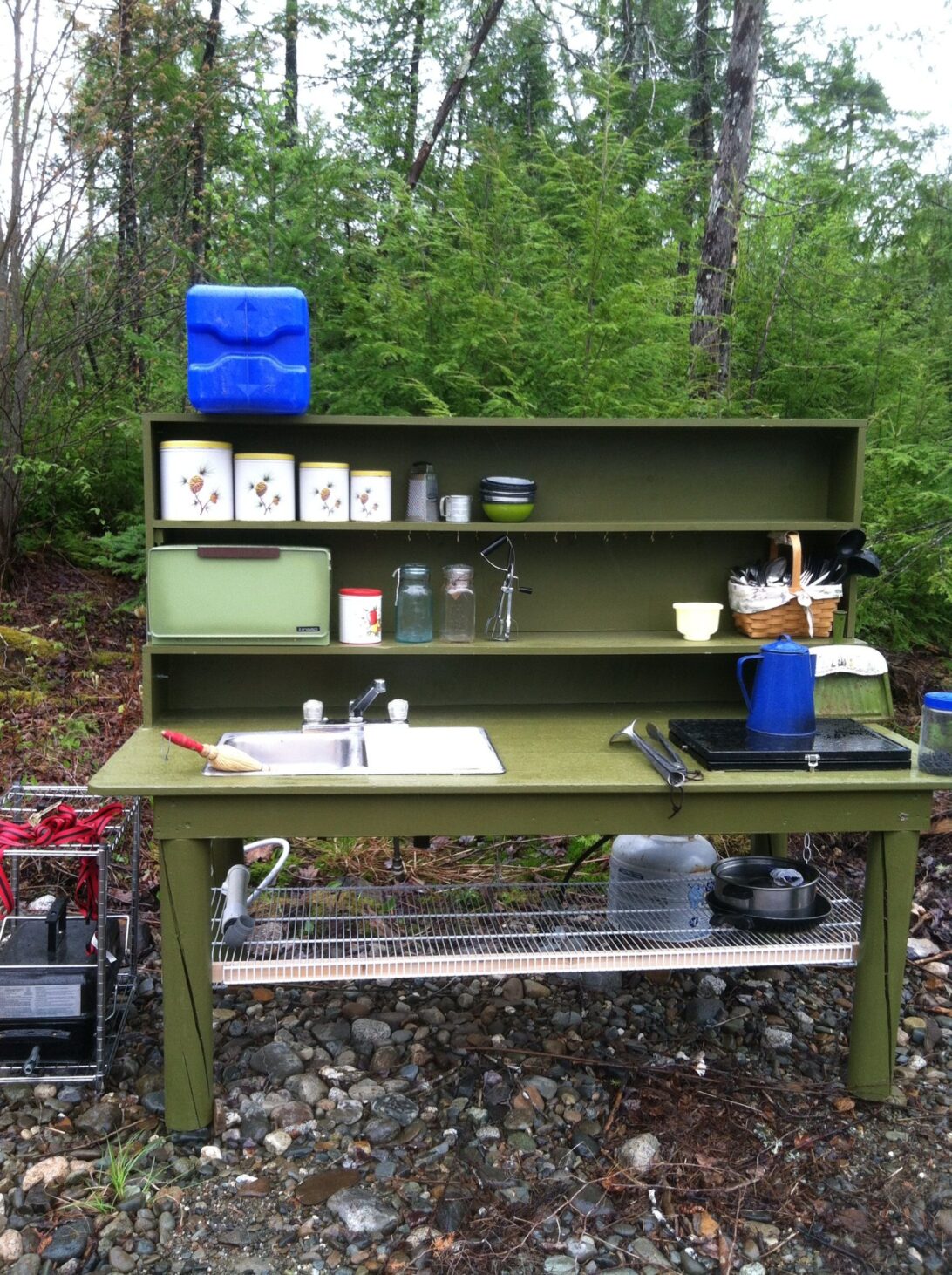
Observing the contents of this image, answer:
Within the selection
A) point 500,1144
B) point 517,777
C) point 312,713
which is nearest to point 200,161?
point 312,713

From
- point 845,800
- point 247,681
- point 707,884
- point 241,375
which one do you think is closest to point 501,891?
point 707,884

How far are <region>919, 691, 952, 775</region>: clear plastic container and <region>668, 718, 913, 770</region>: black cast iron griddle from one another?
0.05 metres

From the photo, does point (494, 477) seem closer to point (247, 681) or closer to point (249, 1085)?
point (247, 681)

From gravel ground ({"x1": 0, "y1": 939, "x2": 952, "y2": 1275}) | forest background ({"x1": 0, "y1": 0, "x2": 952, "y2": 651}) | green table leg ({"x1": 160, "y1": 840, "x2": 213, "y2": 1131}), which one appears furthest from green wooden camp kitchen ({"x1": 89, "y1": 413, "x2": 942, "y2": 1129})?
forest background ({"x1": 0, "y1": 0, "x2": 952, "y2": 651})

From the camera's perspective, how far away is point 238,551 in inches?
118

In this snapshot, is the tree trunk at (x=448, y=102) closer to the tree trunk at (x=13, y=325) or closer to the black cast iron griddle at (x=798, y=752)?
the tree trunk at (x=13, y=325)

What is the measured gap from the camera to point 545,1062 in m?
2.91

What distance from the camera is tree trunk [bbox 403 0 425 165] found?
312 inches

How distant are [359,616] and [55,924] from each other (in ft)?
4.03

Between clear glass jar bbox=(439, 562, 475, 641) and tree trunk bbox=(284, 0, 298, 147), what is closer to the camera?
clear glass jar bbox=(439, 562, 475, 641)

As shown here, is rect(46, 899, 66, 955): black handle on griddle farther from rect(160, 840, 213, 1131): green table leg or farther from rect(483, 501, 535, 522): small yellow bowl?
rect(483, 501, 535, 522): small yellow bowl

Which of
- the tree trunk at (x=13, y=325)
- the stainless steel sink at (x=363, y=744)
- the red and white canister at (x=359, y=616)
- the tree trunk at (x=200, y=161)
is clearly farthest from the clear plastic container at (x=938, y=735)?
the tree trunk at (x=13, y=325)

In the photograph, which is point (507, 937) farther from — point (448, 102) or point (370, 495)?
point (448, 102)

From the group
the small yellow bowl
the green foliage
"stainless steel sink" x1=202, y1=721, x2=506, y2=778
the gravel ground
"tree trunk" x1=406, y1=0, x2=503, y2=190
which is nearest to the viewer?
the gravel ground
